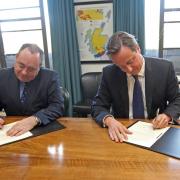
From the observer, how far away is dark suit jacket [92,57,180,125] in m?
1.81

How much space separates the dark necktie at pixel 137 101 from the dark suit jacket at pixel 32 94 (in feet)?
1.91

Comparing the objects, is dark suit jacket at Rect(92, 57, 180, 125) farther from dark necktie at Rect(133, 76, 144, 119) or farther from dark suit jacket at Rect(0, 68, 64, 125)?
dark suit jacket at Rect(0, 68, 64, 125)

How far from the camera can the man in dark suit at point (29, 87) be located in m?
1.85

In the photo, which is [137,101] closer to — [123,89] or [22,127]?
[123,89]

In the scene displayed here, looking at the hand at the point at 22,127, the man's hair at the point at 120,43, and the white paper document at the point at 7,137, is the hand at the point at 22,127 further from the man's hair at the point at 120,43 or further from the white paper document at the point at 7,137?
the man's hair at the point at 120,43

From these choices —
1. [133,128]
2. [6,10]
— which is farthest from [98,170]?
[6,10]

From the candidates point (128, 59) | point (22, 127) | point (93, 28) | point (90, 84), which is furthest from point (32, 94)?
point (93, 28)

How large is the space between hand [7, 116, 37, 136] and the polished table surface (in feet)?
0.42

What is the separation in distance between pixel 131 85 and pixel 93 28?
199cm

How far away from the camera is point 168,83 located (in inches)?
72.6

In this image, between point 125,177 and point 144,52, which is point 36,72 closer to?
point 125,177

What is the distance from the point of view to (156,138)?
1365mm

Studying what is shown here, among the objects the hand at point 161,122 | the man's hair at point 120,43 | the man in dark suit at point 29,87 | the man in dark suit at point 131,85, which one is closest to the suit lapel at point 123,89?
the man in dark suit at point 131,85

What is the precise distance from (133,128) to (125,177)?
0.53 metres
